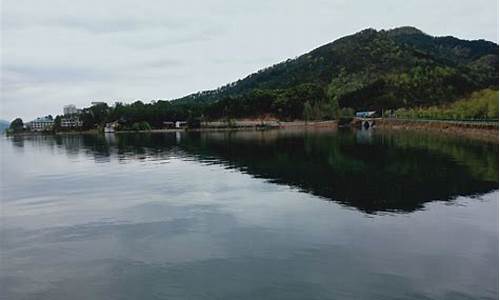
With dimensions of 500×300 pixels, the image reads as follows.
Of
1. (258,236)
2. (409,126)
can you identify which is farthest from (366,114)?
(258,236)

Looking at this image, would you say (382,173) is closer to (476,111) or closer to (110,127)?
(476,111)

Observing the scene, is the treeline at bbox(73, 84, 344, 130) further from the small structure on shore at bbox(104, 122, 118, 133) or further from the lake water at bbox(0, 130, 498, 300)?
the lake water at bbox(0, 130, 498, 300)

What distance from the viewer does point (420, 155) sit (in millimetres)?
51156

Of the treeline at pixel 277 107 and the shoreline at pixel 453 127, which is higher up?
the treeline at pixel 277 107

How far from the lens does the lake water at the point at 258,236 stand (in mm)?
14773

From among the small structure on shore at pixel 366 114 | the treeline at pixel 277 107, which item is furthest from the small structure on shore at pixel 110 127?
the small structure on shore at pixel 366 114

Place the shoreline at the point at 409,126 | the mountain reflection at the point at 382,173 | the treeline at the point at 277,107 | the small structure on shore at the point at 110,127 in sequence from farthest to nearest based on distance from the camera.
Result: the small structure on shore at the point at 110,127 < the treeline at the point at 277,107 < the shoreline at the point at 409,126 < the mountain reflection at the point at 382,173

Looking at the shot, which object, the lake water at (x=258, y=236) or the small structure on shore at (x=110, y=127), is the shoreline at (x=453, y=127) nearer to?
the lake water at (x=258, y=236)

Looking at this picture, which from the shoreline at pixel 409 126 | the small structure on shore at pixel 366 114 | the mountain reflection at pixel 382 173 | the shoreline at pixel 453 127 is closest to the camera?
the mountain reflection at pixel 382 173

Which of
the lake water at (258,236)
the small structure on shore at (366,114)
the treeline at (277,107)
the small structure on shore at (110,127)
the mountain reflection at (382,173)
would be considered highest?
the treeline at (277,107)

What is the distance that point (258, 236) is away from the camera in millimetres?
20312

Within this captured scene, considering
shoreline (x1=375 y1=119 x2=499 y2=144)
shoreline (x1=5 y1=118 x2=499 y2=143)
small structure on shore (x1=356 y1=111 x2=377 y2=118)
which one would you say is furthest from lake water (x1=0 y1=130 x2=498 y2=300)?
small structure on shore (x1=356 y1=111 x2=377 y2=118)

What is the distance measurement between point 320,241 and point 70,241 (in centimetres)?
1156

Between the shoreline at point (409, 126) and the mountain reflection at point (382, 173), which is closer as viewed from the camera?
the mountain reflection at point (382, 173)
